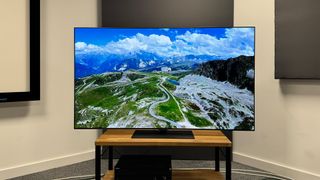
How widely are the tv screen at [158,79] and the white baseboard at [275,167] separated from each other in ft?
2.86

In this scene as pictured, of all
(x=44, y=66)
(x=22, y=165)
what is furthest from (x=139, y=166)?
(x=44, y=66)

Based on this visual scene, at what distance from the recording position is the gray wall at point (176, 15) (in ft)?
10.9

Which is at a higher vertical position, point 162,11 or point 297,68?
point 162,11

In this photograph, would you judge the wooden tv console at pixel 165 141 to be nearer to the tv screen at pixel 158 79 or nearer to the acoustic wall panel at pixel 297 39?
the tv screen at pixel 158 79

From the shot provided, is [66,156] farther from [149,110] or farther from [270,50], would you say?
[270,50]

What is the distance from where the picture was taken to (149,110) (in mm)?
2398

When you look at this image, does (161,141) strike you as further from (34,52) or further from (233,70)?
(34,52)

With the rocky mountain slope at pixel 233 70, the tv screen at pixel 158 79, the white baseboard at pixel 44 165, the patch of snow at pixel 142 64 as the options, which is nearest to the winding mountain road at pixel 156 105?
the tv screen at pixel 158 79

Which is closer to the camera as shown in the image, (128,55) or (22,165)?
(128,55)

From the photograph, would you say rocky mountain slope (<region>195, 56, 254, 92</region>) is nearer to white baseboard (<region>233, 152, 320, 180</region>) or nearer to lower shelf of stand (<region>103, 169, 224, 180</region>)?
lower shelf of stand (<region>103, 169, 224, 180</region>)

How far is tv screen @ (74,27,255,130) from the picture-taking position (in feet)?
→ 7.78

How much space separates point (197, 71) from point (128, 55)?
0.52 metres

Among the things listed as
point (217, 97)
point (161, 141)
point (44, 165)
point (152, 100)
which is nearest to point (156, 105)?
point (152, 100)

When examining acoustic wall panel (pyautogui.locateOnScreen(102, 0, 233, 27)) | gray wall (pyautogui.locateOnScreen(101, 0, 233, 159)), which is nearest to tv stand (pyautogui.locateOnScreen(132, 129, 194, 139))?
gray wall (pyautogui.locateOnScreen(101, 0, 233, 159))
